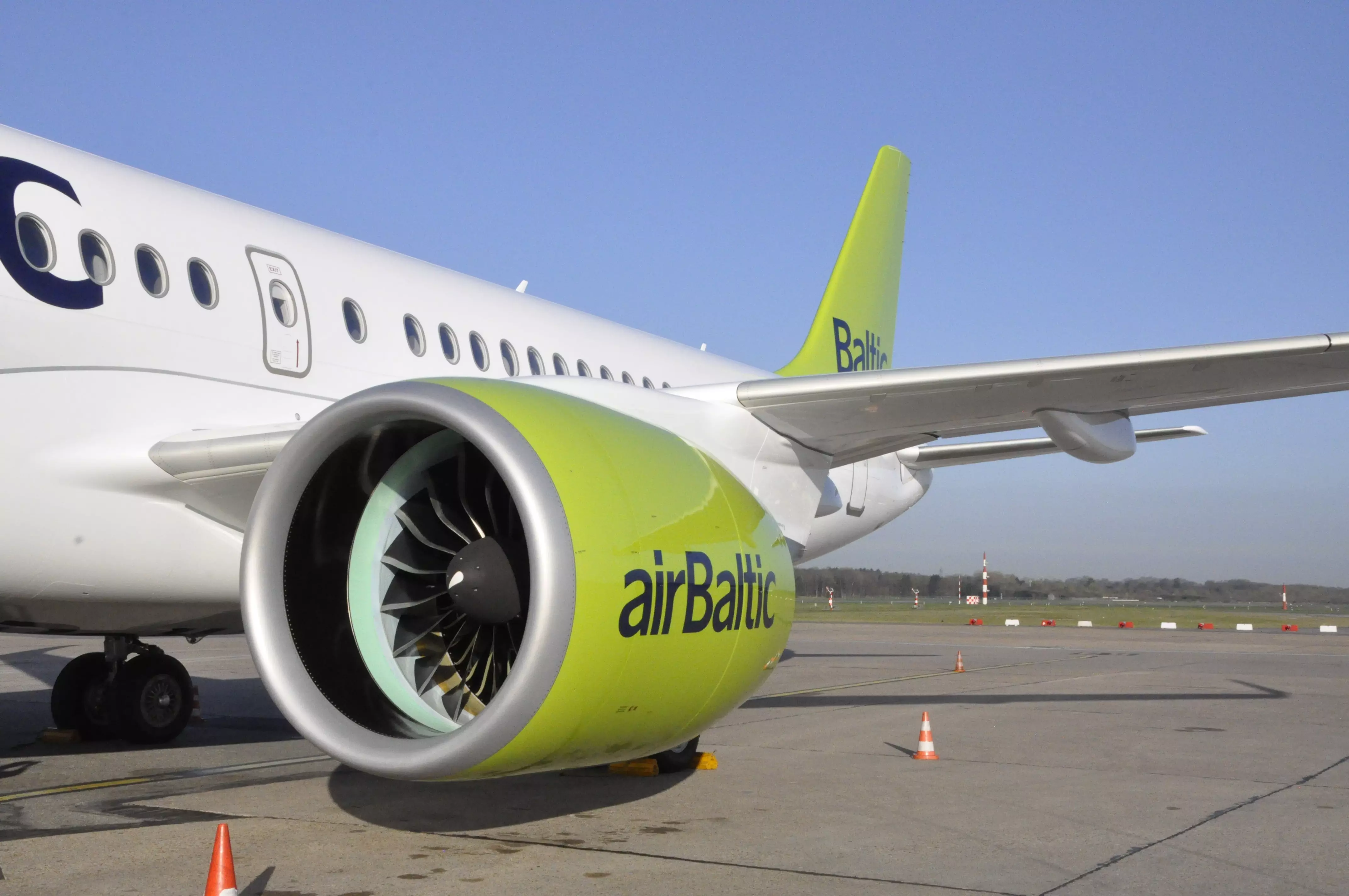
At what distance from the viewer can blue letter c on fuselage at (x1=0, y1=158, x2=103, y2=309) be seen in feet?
19.4

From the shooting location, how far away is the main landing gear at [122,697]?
8.92 metres

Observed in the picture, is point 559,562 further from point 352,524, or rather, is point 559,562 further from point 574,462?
point 352,524

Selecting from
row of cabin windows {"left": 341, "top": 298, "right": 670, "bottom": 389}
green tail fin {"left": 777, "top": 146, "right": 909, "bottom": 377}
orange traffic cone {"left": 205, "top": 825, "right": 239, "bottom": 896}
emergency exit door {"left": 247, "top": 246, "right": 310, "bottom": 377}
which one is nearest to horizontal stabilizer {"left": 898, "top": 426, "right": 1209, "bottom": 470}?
green tail fin {"left": 777, "top": 146, "right": 909, "bottom": 377}

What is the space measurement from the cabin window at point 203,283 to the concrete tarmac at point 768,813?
269 centimetres

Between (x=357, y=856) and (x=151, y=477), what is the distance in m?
2.26

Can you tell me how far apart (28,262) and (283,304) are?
1654 millimetres

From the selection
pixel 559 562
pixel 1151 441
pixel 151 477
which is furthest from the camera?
pixel 1151 441

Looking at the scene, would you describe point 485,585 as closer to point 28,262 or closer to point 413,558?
point 413,558

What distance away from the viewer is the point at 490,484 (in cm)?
526

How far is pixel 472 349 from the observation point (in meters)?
9.03

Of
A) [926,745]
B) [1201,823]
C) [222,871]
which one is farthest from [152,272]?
[1201,823]

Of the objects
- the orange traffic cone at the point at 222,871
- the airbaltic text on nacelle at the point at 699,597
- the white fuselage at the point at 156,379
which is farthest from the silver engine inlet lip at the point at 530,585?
the white fuselage at the point at 156,379

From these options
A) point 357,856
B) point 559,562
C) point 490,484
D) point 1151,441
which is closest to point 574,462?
point 559,562

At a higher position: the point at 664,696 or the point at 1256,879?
the point at 664,696
